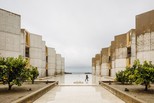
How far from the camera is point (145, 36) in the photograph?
25250 mm

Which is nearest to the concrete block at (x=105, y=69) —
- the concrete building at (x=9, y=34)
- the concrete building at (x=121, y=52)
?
the concrete building at (x=121, y=52)

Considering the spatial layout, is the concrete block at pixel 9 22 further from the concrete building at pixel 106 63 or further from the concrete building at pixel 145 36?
the concrete building at pixel 106 63

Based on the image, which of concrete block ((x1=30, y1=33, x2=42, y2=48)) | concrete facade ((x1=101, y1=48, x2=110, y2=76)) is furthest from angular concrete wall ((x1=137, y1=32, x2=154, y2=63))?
concrete facade ((x1=101, y1=48, x2=110, y2=76))

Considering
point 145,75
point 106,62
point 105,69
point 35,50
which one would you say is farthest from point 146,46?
point 105,69

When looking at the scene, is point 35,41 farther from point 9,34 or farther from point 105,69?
point 105,69

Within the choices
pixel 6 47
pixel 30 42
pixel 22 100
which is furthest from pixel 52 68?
pixel 22 100

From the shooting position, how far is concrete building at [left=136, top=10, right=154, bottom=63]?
24.5 metres

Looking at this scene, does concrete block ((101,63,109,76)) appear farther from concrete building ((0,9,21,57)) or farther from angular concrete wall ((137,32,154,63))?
concrete building ((0,9,21,57))

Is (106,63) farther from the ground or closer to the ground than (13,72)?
farther from the ground

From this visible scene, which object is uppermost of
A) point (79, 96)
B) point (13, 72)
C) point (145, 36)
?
point (145, 36)

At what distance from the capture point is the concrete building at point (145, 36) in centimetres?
2450

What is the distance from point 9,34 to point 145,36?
1578 cm

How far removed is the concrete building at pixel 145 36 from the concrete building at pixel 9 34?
14.7 metres

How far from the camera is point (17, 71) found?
14.2 meters
